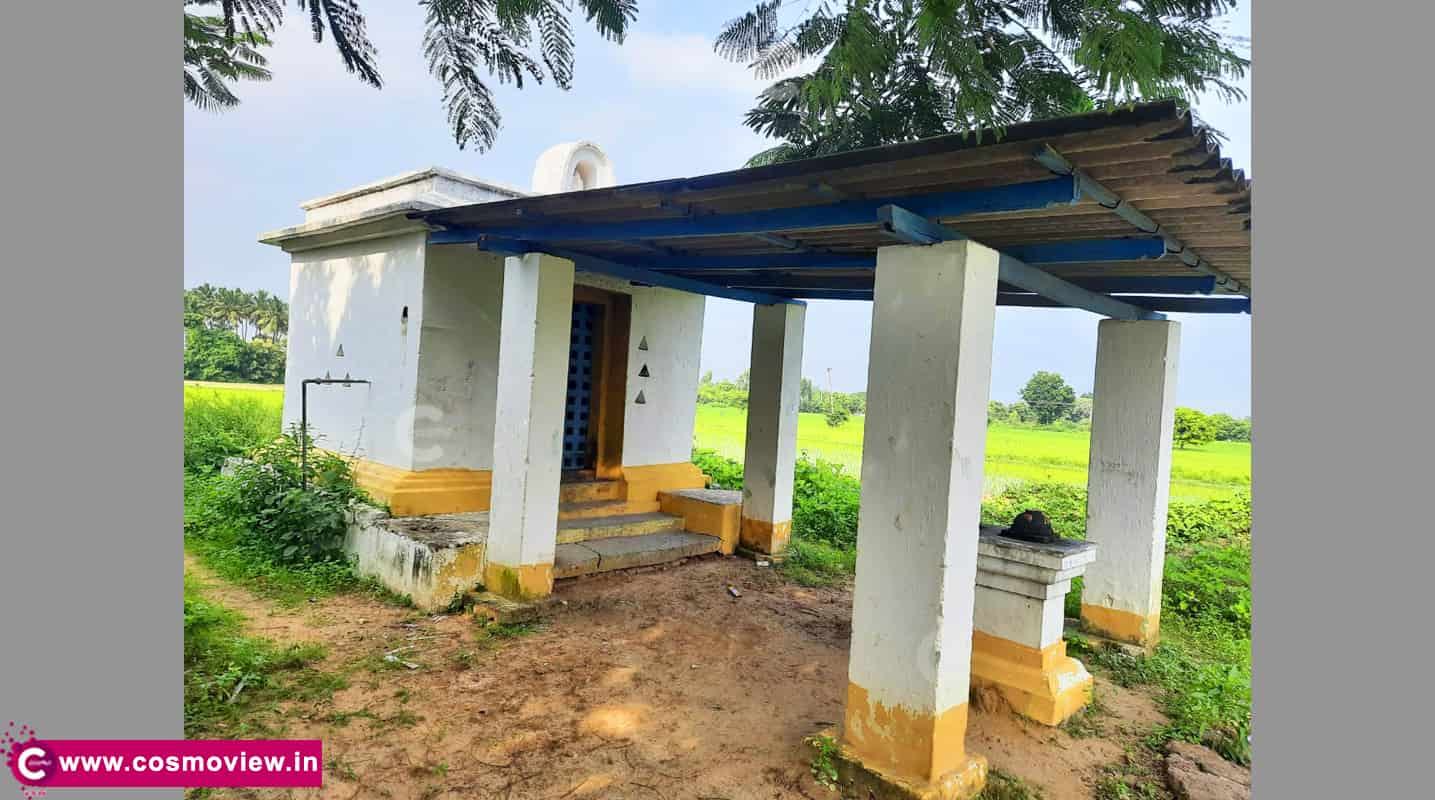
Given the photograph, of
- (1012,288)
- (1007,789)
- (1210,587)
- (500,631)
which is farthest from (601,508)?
(1210,587)

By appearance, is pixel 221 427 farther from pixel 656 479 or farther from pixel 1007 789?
pixel 1007 789

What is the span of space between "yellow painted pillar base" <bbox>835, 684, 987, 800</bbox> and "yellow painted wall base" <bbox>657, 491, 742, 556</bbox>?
4.33m

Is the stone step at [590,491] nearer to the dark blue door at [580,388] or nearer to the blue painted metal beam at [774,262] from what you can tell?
the dark blue door at [580,388]

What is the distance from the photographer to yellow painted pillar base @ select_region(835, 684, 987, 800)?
3408 millimetres

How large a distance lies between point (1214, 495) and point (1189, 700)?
792cm

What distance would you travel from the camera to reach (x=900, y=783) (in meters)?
3.40

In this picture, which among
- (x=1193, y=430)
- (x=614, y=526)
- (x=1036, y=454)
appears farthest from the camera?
(x=1193, y=430)

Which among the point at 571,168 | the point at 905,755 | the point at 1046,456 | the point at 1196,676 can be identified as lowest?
the point at 1196,676

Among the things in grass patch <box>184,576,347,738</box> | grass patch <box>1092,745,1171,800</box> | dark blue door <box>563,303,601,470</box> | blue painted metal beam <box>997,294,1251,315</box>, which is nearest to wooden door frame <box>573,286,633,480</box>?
dark blue door <box>563,303,601,470</box>

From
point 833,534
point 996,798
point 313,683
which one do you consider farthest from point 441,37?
point 833,534

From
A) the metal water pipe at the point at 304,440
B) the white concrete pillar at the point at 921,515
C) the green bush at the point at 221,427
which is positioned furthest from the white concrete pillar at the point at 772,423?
the green bush at the point at 221,427

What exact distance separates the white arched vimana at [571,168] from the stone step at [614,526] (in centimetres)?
368

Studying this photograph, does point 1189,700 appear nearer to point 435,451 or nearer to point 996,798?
point 996,798

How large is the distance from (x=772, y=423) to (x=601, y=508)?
203 cm
